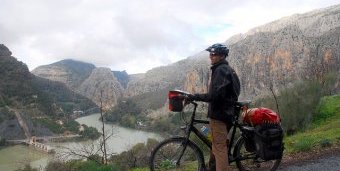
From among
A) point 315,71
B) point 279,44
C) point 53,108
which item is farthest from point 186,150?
point 279,44

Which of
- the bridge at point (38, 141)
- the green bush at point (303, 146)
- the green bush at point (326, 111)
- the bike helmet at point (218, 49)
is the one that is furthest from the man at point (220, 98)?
the bridge at point (38, 141)

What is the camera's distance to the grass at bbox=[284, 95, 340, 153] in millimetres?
9615

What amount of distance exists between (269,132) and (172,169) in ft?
5.27

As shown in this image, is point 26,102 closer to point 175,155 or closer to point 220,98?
point 175,155

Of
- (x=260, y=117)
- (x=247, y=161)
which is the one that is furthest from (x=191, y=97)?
(x=247, y=161)

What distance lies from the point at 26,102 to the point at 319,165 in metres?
108

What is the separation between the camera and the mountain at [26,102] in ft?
276

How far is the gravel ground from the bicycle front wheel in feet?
5.49

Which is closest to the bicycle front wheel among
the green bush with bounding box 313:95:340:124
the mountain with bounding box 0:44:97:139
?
the green bush with bounding box 313:95:340:124

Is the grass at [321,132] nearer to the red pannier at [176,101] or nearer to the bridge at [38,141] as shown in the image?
the red pannier at [176,101]

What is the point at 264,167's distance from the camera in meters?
7.46

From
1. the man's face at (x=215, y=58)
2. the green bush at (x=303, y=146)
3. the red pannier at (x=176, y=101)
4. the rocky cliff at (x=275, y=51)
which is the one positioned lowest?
the green bush at (x=303, y=146)

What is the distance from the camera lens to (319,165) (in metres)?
7.76

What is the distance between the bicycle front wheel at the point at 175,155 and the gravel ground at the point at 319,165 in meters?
1.67
